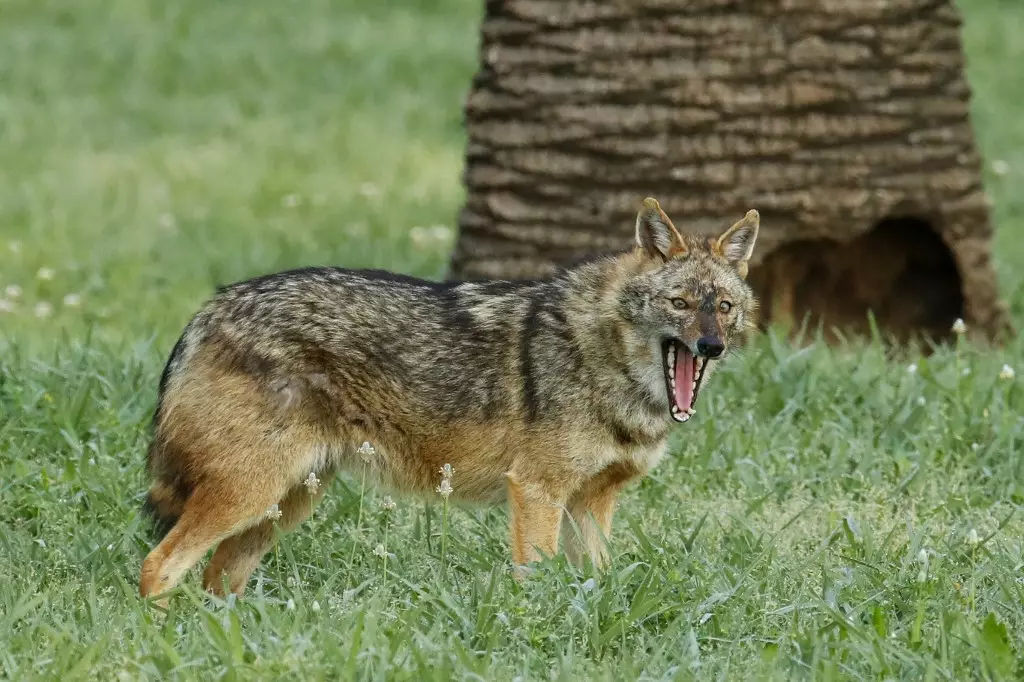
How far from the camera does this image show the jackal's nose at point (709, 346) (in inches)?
189

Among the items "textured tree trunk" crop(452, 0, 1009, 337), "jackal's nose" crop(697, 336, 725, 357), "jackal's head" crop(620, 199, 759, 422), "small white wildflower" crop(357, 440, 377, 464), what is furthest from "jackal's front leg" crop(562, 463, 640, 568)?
"textured tree trunk" crop(452, 0, 1009, 337)

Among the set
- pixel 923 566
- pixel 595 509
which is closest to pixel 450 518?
pixel 595 509

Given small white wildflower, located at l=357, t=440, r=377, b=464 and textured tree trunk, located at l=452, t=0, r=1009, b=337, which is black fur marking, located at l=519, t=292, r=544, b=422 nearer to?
small white wildflower, located at l=357, t=440, r=377, b=464

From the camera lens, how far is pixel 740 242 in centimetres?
527

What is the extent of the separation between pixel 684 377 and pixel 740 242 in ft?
1.80

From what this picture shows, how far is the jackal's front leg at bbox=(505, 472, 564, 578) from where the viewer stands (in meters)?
5.01

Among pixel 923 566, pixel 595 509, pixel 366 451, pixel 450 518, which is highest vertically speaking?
pixel 366 451

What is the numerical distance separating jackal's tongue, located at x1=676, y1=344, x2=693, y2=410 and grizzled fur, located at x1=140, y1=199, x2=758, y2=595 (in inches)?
2.9

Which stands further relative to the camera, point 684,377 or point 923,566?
point 684,377

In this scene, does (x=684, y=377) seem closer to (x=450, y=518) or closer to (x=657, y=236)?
(x=657, y=236)

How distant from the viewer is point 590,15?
7695 millimetres

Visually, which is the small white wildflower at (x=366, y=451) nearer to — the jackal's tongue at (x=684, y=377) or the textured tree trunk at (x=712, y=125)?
the jackal's tongue at (x=684, y=377)

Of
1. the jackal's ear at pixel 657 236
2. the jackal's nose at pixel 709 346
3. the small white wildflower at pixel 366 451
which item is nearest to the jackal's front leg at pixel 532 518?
the small white wildflower at pixel 366 451

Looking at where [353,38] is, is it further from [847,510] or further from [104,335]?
[847,510]
